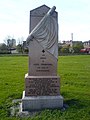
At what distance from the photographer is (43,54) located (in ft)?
31.2

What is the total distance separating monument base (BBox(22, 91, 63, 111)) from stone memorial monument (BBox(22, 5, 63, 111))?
0.23 metres

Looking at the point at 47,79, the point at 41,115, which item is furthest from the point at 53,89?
the point at 41,115

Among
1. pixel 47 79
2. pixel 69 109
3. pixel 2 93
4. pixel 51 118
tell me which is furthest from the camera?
pixel 2 93

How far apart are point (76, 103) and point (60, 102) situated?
2.29 ft

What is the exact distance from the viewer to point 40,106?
9031 millimetres

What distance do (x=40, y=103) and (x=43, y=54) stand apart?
1647 mm

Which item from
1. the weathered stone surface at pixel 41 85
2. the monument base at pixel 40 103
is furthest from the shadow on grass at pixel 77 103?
the weathered stone surface at pixel 41 85

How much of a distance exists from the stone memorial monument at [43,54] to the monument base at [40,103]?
0.76 ft

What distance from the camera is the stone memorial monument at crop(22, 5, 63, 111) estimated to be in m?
9.30

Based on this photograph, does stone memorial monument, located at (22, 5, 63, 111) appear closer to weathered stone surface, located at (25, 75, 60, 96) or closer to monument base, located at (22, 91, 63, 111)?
weathered stone surface, located at (25, 75, 60, 96)

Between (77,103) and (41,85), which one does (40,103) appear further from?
(77,103)

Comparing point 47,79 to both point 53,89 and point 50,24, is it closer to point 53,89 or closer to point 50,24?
point 53,89

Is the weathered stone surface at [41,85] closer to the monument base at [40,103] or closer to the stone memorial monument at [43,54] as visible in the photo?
the stone memorial monument at [43,54]

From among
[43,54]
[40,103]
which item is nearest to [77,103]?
[40,103]
